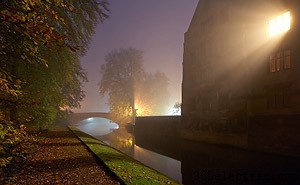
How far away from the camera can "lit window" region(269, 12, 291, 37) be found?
1913cm

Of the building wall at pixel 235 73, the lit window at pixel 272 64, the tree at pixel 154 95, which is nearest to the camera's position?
the building wall at pixel 235 73

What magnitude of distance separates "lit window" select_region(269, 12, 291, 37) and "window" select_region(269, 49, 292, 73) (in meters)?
1.93

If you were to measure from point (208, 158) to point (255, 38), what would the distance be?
499 inches

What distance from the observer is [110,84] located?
49344 mm

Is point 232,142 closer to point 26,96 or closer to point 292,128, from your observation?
point 292,128

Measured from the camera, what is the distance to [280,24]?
20.0 metres

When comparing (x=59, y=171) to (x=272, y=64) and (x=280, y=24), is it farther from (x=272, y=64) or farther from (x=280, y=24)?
(x=280, y=24)

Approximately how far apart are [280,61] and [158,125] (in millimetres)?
20895

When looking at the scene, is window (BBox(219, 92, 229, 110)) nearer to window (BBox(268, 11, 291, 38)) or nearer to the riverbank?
window (BBox(268, 11, 291, 38))

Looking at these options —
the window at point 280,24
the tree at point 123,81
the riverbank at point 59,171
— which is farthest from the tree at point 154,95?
the riverbank at point 59,171

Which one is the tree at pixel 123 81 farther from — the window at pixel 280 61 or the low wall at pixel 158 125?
the window at pixel 280 61

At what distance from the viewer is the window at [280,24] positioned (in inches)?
753

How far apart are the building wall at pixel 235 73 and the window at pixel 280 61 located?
0.29 m

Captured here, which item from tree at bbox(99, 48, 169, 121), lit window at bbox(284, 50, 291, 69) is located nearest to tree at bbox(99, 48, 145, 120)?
tree at bbox(99, 48, 169, 121)
